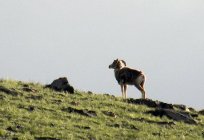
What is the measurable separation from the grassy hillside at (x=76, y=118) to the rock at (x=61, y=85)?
575 mm

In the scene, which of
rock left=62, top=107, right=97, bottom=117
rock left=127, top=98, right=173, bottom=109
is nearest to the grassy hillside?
rock left=62, top=107, right=97, bottom=117

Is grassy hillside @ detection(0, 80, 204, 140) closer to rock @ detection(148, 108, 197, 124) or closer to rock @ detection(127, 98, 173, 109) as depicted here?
rock @ detection(148, 108, 197, 124)

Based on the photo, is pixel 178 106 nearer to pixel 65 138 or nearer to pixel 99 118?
pixel 99 118

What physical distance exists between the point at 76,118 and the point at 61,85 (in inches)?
296

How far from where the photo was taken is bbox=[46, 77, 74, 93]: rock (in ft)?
114

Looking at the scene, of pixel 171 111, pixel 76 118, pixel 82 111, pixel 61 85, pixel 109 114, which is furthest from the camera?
pixel 61 85

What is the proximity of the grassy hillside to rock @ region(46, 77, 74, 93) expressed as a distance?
57cm

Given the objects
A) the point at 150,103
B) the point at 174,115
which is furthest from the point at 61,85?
the point at 174,115

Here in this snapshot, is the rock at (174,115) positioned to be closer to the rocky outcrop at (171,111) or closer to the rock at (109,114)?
the rocky outcrop at (171,111)

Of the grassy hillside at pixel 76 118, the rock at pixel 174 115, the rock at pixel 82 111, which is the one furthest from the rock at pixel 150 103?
the rock at pixel 82 111

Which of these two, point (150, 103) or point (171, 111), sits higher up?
point (150, 103)

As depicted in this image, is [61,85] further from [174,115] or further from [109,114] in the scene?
[174,115]

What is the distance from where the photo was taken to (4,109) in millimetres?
26766

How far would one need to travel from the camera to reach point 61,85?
115 feet
